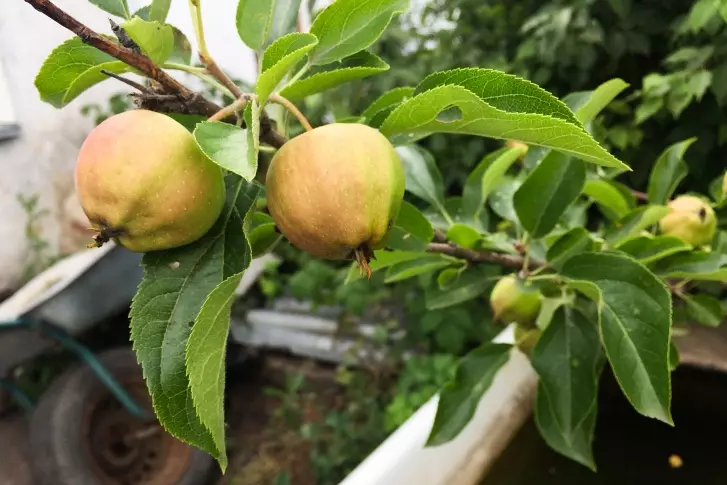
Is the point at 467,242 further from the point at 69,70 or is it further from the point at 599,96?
the point at 69,70

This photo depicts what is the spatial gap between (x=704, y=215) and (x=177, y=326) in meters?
0.47

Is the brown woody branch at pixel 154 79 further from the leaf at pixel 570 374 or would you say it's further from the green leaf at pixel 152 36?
the leaf at pixel 570 374

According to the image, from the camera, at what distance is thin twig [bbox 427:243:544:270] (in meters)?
0.46

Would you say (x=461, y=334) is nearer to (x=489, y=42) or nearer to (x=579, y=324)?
(x=489, y=42)

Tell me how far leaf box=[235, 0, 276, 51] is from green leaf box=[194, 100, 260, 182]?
0.31ft

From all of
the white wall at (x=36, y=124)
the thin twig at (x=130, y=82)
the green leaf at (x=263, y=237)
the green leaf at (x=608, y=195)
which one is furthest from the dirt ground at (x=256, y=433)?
the thin twig at (x=130, y=82)

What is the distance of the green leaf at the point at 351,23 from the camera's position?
1.03ft

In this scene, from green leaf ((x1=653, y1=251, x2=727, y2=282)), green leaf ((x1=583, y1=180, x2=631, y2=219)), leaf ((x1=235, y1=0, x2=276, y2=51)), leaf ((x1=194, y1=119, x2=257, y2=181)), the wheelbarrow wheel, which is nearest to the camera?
leaf ((x1=194, y1=119, x2=257, y2=181))

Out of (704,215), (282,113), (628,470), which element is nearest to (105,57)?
(282,113)

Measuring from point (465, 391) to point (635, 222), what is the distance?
0.21 m

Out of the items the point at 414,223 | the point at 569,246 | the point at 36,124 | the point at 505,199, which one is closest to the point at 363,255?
the point at 414,223

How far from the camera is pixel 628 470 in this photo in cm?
71

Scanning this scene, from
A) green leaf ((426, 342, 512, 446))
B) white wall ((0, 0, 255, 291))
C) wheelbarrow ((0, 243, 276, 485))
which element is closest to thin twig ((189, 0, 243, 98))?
green leaf ((426, 342, 512, 446))

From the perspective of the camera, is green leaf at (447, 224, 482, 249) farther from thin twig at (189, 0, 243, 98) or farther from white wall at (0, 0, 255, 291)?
white wall at (0, 0, 255, 291)
